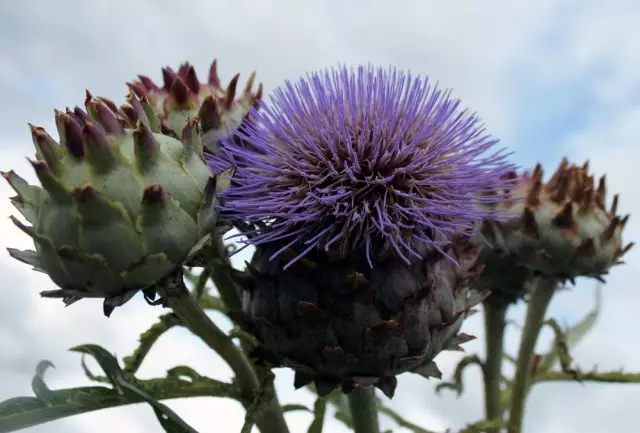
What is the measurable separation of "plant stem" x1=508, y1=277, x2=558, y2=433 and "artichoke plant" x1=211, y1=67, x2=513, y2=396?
46 cm

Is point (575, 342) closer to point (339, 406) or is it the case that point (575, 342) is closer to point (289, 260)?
point (339, 406)

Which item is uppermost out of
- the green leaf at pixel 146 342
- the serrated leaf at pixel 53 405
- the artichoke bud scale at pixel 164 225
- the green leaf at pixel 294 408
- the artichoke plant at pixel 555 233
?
the artichoke plant at pixel 555 233

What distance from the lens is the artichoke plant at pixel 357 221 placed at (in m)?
1.00

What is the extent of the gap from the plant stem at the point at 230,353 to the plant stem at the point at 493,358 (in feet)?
1.91

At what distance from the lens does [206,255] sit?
1.15 meters

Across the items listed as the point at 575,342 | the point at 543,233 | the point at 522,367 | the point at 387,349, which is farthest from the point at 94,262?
the point at 575,342

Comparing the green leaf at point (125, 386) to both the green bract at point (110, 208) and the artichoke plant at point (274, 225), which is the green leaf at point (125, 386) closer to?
the artichoke plant at point (274, 225)

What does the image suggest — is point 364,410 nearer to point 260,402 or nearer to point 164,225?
point 260,402

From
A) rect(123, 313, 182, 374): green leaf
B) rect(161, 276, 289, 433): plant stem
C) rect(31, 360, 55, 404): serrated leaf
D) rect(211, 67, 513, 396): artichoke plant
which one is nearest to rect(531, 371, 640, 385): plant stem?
rect(211, 67, 513, 396): artichoke plant

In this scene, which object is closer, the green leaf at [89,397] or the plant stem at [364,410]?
the green leaf at [89,397]

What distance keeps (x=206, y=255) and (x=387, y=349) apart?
13.2 inches

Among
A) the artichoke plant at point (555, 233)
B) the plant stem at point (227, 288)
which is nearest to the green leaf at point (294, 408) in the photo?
the plant stem at point (227, 288)

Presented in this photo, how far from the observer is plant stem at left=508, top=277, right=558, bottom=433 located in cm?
155

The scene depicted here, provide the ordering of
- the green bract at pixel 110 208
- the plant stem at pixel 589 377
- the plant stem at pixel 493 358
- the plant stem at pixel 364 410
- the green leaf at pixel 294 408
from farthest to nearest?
the plant stem at pixel 493 358, the plant stem at pixel 589 377, the green leaf at pixel 294 408, the plant stem at pixel 364 410, the green bract at pixel 110 208
